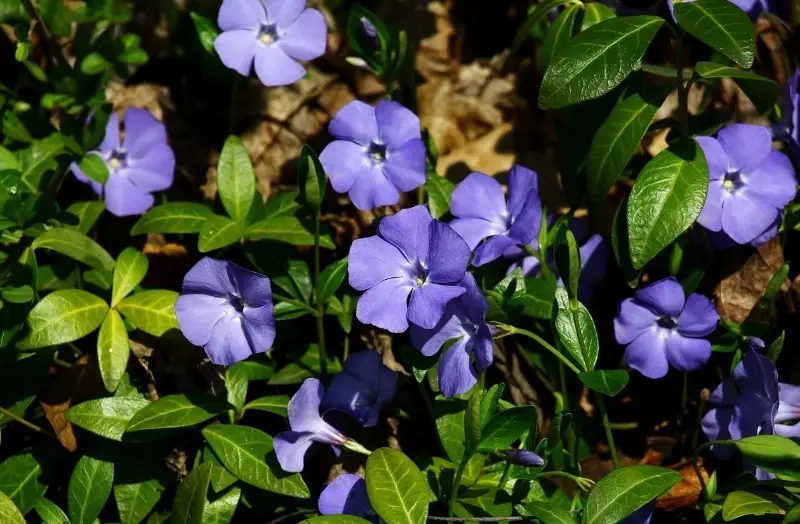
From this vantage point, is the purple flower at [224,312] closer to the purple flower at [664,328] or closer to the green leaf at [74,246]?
the green leaf at [74,246]

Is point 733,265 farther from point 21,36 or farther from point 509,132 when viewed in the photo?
point 21,36

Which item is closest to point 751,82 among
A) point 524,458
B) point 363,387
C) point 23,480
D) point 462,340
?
point 462,340

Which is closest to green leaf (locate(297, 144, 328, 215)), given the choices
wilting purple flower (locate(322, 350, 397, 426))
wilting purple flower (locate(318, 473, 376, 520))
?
wilting purple flower (locate(322, 350, 397, 426))

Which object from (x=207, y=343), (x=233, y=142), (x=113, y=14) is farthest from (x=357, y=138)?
(x=113, y=14)

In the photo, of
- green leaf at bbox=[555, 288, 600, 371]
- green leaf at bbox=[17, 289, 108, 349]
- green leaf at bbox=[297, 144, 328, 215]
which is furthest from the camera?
green leaf at bbox=[17, 289, 108, 349]

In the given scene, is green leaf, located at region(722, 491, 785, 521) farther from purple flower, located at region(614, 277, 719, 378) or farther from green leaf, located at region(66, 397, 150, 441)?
green leaf, located at region(66, 397, 150, 441)

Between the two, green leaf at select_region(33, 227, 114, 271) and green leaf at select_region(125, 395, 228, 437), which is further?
green leaf at select_region(33, 227, 114, 271)
